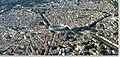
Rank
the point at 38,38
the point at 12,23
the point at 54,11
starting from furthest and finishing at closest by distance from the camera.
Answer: the point at 54,11 < the point at 12,23 < the point at 38,38

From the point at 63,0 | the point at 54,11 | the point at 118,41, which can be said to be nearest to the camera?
the point at 118,41

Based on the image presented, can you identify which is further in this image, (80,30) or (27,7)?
(27,7)

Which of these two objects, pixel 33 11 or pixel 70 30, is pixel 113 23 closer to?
pixel 70 30

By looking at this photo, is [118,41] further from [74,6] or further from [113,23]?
[74,6]

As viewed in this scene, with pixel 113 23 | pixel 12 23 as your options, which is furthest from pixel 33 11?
pixel 113 23

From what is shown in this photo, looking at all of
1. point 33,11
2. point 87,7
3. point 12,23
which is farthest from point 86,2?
point 12,23

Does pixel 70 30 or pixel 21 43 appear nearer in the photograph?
pixel 21 43
